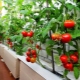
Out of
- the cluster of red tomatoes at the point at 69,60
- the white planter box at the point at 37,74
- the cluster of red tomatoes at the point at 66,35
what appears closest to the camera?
the cluster of red tomatoes at the point at 66,35

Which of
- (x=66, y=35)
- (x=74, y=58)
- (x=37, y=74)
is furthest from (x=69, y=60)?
(x=37, y=74)

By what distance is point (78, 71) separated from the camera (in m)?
0.95

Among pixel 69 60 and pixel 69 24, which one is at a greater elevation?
pixel 69 24

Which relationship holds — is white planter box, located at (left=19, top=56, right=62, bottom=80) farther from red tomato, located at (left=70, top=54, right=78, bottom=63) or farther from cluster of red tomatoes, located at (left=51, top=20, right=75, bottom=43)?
cluster of red tomatoes, located at (left=51, top=20, right=75, bottom=43)

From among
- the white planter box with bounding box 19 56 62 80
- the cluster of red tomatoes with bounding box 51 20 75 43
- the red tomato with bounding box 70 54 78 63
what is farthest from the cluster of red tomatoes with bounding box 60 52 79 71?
the white planter box with bounding box 19 56 62 80

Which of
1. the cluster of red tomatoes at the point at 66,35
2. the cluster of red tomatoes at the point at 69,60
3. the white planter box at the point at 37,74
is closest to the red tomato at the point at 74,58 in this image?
the cluster of red tomatoes at the point at 69,60

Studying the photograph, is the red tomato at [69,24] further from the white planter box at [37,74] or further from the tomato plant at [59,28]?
the white planter box at [37,74]

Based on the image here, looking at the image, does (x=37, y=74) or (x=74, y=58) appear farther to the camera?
(x=37, y=74)

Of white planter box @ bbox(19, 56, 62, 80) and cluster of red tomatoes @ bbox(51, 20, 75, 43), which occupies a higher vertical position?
cluster of red tomatoes @ bbox(51, 20, 75, 43)

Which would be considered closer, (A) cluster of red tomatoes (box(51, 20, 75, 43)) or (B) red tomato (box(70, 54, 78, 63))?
(A) cluster of red tomatoes (box(51, 20, 75, 43))

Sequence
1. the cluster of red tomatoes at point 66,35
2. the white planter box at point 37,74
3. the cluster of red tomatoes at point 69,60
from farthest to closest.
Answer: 1. the white planter box at point 37,74
2. the cluster of red tomatoes at point 69,60
3. the cluster of red tomatoes at point 66,35

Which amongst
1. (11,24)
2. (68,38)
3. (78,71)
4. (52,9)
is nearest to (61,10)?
(52,9)

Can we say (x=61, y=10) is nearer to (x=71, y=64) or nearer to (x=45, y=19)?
(x=45, y=19)

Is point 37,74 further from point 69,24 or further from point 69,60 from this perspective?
point 69,24
